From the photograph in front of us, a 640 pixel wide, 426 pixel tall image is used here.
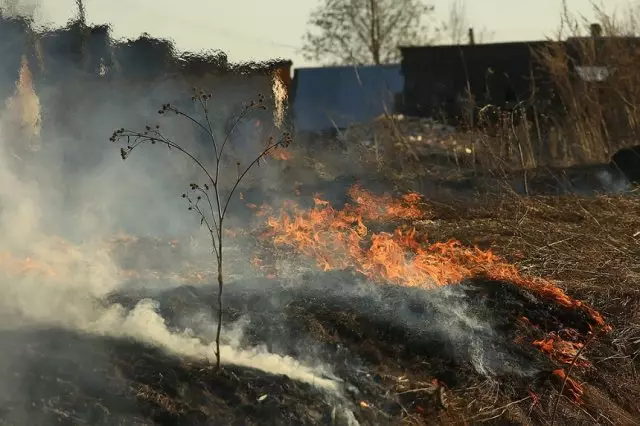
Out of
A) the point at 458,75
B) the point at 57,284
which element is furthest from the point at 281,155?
the point at 458,75

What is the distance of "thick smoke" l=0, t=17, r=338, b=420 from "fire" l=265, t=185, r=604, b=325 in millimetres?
1852

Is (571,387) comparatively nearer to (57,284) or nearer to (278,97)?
(57,284)

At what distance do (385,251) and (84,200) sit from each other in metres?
4.77

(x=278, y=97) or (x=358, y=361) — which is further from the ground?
(x=278, y=97)

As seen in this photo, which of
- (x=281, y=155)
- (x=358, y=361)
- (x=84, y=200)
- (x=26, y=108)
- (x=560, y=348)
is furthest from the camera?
(x=281, y=155)

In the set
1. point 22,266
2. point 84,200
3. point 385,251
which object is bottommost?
point 385,251

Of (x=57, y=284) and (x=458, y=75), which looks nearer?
(x=57, y=284)

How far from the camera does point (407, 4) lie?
3131 cm

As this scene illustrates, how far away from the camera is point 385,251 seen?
23.9ft

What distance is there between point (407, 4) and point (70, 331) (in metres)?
30.1

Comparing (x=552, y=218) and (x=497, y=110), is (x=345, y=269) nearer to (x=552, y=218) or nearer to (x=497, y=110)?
(x=552, y=218)

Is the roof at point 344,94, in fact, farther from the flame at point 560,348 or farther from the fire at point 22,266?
the flame at point 560,348

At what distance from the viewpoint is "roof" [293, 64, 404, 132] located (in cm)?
1969

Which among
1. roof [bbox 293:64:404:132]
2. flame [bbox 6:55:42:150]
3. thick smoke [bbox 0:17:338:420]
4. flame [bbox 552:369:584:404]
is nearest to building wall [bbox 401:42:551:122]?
roof [bbox 293:64:404:132]
